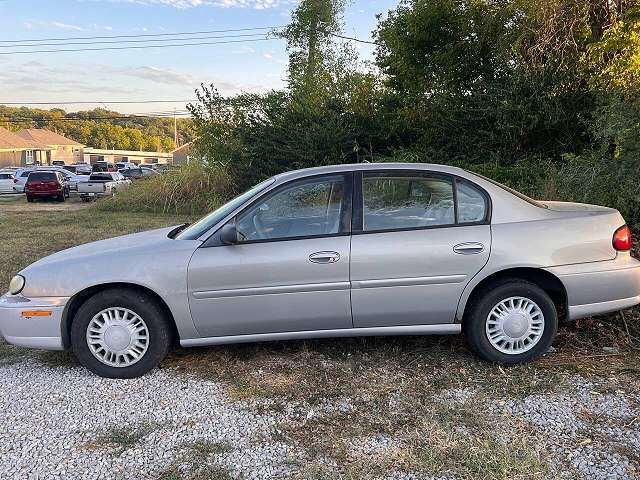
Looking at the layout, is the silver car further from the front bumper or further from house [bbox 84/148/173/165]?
house [bbox 84/148/173/165]

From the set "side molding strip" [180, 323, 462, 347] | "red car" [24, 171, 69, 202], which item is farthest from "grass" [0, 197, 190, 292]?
"red car" [24, 171, 69, 202]

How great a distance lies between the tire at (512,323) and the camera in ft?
12.8

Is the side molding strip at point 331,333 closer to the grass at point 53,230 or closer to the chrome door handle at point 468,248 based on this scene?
the chrome door handle at point 468,248

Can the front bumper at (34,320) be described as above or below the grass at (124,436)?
above

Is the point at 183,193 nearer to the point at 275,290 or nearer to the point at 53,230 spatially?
the point at 53,230

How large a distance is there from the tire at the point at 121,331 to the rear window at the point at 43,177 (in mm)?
22655

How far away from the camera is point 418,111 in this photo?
47.1 feet

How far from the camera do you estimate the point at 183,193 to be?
56.1 ft

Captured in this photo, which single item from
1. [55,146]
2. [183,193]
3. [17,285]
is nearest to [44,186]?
[183,193]

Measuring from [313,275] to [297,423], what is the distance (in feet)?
3.39

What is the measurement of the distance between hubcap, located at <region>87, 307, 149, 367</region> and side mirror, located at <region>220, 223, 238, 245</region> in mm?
842

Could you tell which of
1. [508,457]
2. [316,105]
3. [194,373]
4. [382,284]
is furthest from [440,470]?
[316,105]

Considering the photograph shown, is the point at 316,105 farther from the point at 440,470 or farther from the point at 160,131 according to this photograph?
the point at 160,131

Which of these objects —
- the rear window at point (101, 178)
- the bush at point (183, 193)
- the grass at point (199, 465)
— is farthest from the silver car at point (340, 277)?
the rear window at point (101, 178)
